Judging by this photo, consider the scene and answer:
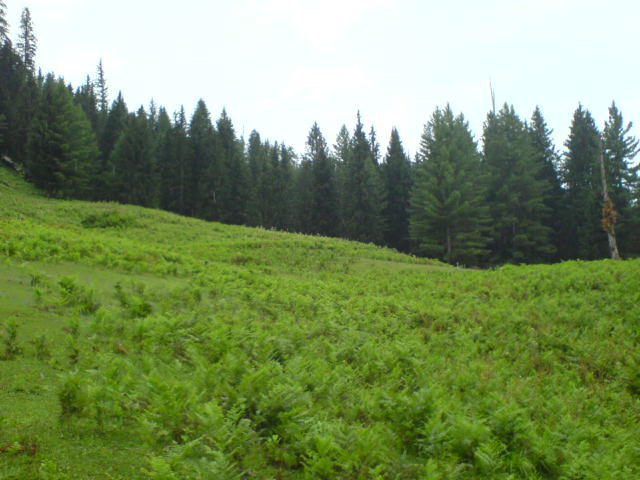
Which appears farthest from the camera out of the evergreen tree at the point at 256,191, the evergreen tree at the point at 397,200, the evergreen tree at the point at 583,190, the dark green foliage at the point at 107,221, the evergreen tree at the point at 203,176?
the evergreen tree at the point at 256,191

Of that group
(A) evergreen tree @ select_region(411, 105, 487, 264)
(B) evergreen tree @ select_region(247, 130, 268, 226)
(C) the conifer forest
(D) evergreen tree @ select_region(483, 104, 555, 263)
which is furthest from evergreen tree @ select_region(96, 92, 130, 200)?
(D) evergreen tree @ select_region(483, 104, 555, 263)

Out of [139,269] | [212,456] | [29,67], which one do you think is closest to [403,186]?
[139,269]

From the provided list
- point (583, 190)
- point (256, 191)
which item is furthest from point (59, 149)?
point (583, 190)

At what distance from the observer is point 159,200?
65750 mm

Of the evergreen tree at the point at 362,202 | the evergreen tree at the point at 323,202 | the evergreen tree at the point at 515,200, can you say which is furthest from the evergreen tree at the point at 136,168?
the evergreen tree at the point at 515,200

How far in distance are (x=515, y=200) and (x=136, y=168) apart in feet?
159

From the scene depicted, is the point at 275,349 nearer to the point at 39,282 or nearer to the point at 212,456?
the point at 212,456

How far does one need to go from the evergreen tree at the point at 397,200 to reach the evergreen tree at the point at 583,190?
20110mm

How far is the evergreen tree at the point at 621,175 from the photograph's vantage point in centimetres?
4872

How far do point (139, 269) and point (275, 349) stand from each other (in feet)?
27.4

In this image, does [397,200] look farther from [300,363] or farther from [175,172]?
[300,363]

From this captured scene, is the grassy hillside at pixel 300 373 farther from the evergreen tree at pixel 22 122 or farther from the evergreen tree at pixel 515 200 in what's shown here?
the evergreen tree at pixel 22 122

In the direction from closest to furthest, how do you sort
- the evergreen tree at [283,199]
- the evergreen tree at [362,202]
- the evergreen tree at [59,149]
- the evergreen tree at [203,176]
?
the evergreen tree at [59,149], the evergreen tree at [362,202], the evergreen tree at [203,176], the evergreen tree at [283,199]

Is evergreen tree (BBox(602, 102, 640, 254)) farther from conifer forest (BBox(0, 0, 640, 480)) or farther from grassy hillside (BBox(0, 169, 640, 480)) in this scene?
grassy hillside (BBox(0, 169, 640, 480))
